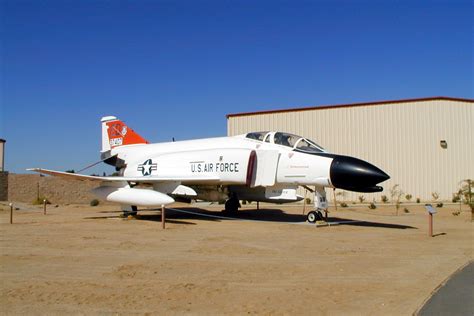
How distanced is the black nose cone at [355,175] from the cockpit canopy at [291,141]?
1.22 m

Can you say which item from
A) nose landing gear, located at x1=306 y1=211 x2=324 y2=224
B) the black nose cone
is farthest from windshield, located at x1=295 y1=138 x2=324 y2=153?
nose landing gear, located at x1=306 y1=211 x2=324 y2=224

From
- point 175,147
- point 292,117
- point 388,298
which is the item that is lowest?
point 388,298

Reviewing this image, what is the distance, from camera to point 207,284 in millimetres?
6234

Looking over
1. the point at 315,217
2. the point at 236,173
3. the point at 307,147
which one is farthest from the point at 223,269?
the point at 236,173

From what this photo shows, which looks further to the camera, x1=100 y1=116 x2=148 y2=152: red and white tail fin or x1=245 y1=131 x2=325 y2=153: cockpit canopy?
x1=100 y1=116 x2=148 y2=152: red and white tail fin

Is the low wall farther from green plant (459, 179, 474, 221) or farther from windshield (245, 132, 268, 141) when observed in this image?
green plant (459, 179, 474, 221)

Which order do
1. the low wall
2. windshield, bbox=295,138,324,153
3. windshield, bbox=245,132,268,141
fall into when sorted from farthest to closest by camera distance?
the low wall → windshield, bbox=245,132,268,141 → windshield, bbox=295,138,324,153

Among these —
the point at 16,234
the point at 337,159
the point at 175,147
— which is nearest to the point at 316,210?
the point at 337,159

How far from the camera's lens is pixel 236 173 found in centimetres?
1512

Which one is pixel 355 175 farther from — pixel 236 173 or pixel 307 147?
pixel 236 173

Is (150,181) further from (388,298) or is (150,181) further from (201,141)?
(388,298)

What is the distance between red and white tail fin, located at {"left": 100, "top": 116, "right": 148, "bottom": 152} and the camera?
20859 millimetres

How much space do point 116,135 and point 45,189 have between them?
13.3 metres

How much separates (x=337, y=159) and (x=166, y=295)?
8516mm
